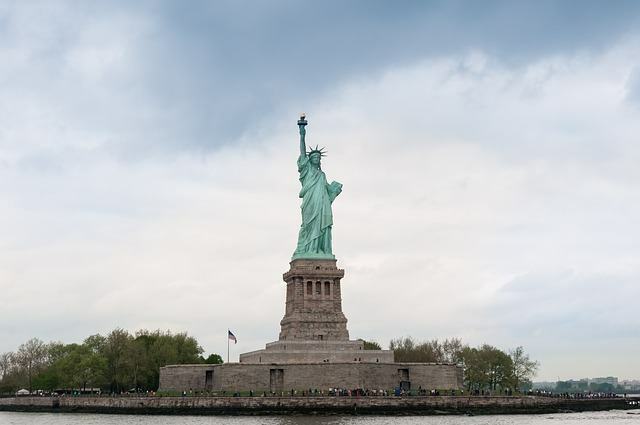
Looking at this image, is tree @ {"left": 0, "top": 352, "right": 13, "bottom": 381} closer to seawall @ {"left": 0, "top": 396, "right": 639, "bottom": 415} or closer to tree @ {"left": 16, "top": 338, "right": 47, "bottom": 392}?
tree @ {"left": 16, "top": 338, "right": 47, "bottom": 392}

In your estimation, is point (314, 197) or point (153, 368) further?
point (153, 368)

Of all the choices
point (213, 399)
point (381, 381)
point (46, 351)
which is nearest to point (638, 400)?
point (381, 381)

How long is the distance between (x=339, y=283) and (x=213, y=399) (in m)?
15.0

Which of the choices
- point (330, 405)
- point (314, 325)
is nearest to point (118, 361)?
point (314, 325)

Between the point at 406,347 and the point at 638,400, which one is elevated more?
the point at 406,347

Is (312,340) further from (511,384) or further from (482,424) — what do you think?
(511,384)

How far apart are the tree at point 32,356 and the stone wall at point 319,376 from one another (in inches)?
1351

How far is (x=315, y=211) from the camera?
71.6 m

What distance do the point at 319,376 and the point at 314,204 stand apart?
A: 1524 cm

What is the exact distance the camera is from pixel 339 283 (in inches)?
2756

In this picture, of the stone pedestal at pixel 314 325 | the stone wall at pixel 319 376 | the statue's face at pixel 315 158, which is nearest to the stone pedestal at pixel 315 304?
the stone pedestal at pixel 314 325

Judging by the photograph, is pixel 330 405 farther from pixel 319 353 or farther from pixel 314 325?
pixel 314 325

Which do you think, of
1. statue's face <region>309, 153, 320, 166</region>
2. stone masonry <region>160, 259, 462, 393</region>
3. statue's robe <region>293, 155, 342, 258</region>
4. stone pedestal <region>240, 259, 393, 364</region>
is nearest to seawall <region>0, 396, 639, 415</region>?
stone masonry <region>160, 259, 462, 393</region>

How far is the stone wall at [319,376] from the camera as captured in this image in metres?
62.6
